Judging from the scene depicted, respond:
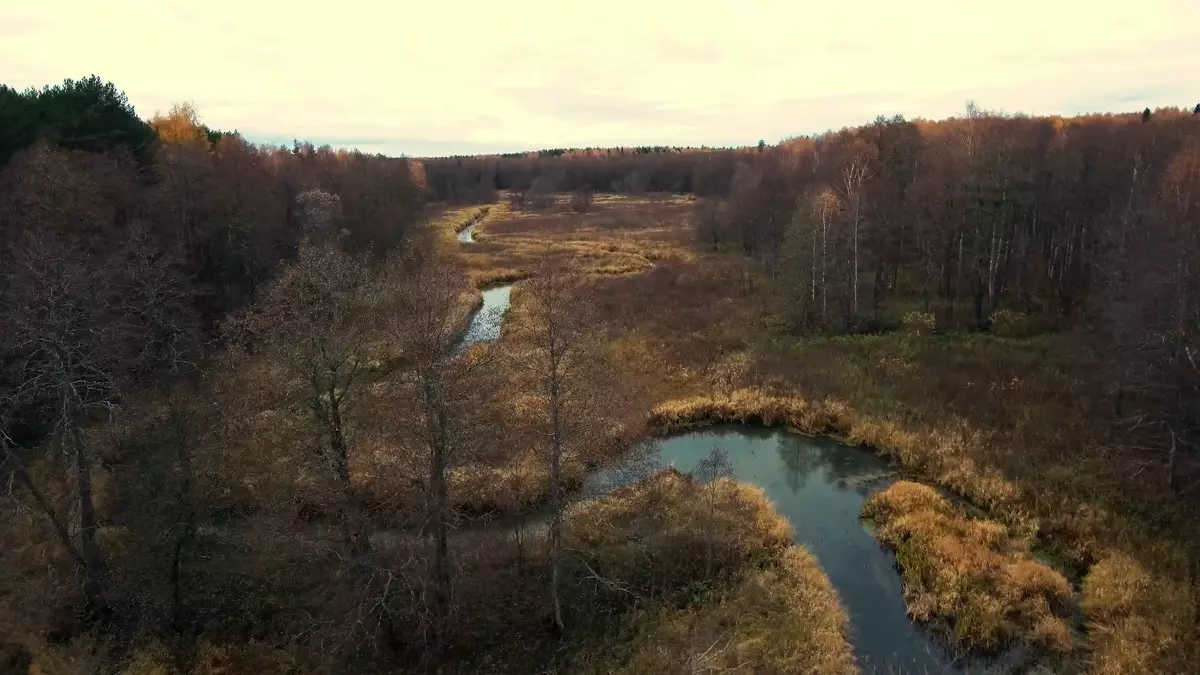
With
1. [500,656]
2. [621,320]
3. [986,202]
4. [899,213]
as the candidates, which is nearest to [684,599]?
[500,656]

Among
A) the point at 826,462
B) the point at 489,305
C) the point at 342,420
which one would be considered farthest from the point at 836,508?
the point at 489,305

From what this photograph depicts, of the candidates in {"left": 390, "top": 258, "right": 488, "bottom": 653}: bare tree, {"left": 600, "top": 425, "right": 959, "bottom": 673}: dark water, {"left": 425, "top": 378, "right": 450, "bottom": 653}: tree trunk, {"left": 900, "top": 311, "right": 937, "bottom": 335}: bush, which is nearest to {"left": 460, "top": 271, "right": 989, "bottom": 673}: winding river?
{"left": 600, "top": 425, "right": 959, "bottom": 673}: dark water

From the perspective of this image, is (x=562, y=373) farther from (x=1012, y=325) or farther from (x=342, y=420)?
(x=1012, y=325)

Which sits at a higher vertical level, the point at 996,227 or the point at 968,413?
the point at 996,227

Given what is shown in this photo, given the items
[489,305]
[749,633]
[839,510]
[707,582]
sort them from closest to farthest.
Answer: [749,633], [707,582], [839,510], [489,305]

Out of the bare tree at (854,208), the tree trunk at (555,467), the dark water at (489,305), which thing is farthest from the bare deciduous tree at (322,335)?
the bare tree at (854,208)

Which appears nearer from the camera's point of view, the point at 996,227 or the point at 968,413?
the point at 968,413

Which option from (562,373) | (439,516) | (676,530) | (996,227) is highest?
(996,227)

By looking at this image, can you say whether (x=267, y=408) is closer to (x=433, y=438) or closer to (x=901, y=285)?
(x=433, y=438)
